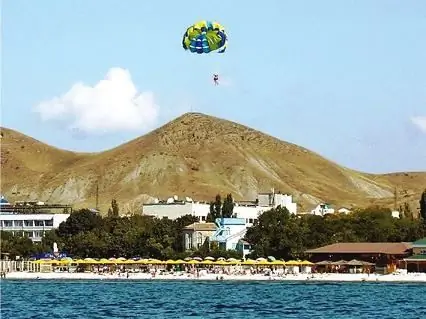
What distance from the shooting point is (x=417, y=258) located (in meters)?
130

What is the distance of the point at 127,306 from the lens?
3164 inches

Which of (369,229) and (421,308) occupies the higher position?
(369,229)

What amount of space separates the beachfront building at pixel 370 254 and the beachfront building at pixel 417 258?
123 cm

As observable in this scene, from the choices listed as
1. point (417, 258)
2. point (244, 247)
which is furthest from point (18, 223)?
point (417, 258)

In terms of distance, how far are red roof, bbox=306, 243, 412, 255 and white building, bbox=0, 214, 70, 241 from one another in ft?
172

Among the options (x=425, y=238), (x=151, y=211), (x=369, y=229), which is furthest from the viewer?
(x=151, y=211)

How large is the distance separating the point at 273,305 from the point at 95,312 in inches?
556

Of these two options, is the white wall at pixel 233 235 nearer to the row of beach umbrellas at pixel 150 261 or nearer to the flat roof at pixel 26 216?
the row of beach umbrellas at pixel 150 261

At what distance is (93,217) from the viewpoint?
16050 cm

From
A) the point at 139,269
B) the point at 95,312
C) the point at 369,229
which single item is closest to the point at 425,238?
the point at 369,229

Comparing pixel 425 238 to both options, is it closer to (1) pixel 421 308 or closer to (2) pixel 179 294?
(2) pixel 179 294

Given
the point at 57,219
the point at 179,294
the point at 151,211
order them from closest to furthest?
the point at 179,294 → the point at 57,219 → the point at 151,211

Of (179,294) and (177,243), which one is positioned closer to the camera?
(179,294)

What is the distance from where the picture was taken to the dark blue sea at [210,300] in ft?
239
